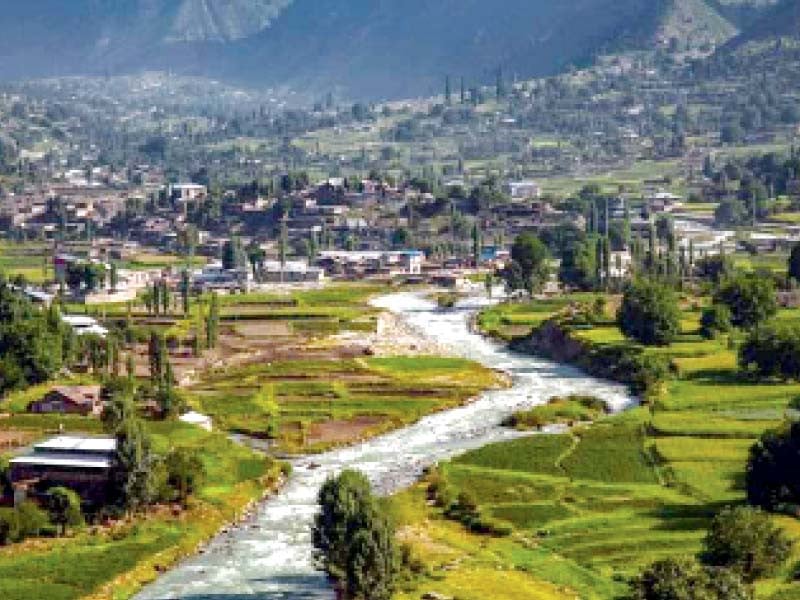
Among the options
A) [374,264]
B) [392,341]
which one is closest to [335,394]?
[392,341]

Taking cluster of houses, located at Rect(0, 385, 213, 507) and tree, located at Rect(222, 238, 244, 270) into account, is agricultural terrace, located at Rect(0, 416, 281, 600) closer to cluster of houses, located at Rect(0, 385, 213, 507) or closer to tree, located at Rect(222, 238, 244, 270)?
cluster of houses, located at Rect(0, 385, 213, 507)

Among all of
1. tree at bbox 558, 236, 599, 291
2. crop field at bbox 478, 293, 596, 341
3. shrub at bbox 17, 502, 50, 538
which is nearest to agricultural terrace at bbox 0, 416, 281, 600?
shrub at bbox 17, 502, 50, 538

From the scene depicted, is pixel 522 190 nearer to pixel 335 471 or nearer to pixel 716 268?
pixel 716 268

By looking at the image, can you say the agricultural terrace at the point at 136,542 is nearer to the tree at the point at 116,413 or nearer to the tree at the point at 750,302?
the tree at the point at 116,413

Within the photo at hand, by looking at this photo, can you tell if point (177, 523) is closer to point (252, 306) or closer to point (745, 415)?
point (745, 415)

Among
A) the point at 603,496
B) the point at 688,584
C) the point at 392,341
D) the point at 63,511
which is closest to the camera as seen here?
the point at 688,584

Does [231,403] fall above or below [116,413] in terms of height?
below

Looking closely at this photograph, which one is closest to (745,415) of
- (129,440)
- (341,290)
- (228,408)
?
(228,408)

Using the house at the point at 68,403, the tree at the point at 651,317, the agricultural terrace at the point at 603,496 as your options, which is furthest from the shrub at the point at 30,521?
the tree at the point at 651,317
